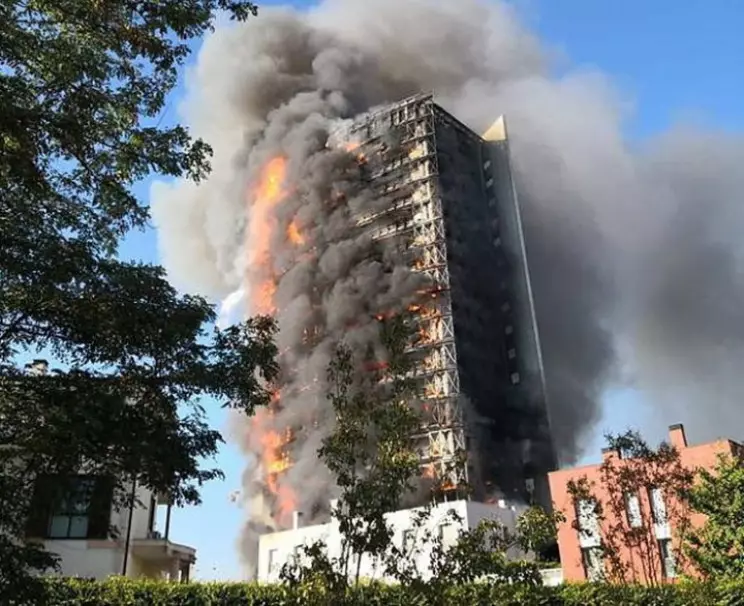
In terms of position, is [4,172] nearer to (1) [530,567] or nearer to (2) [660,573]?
(1) [530,567]

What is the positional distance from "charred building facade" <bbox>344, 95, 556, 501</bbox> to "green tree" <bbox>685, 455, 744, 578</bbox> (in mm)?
28427

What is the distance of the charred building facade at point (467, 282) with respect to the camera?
2180 inches

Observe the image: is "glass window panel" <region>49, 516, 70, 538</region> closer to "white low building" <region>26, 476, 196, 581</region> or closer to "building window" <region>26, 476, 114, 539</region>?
"white low building" <region>26, 476, 196, 581</region>

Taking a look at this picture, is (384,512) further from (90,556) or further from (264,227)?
(264,227)

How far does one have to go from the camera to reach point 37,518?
8562 mm

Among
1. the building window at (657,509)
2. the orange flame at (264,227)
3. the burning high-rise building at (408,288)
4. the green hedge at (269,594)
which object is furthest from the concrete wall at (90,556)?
the orange flame at (264,227)

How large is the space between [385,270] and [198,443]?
5440 cm

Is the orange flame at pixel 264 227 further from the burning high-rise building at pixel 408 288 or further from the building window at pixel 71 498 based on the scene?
the building window at pixel 71 498

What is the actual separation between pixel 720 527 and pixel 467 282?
41021 mm

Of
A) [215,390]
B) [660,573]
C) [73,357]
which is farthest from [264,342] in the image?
[660,573]

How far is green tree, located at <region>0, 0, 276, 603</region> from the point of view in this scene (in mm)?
7797

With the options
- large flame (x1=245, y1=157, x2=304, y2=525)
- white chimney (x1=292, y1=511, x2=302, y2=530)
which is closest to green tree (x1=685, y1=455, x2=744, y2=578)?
white chimney (x1=292, y1=511, x2=302, y2=530)

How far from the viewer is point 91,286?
8336mm

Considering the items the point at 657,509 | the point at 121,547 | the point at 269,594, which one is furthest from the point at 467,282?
the point at 269,594
